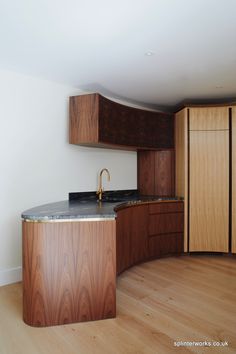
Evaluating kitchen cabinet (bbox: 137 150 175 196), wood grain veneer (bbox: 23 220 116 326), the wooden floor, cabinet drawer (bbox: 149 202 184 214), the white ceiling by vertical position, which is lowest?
the wooden floor

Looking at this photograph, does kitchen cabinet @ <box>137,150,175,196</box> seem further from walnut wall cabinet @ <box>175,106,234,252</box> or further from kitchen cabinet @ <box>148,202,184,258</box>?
kitchen cabinet @ <box>148,202,184,258</box>

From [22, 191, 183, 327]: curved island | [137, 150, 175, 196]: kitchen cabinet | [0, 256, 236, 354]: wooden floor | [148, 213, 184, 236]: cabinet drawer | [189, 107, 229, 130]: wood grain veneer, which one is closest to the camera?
[0, 256, 236, 354]: wooden floor

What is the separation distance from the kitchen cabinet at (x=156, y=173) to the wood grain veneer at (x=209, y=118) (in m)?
0.59

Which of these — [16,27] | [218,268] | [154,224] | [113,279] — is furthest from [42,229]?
[218,268]

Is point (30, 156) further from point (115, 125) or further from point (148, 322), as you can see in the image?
point (148, 322)

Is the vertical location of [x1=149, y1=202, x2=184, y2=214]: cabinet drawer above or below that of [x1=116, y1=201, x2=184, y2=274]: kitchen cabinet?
above

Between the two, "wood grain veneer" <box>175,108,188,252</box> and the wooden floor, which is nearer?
the wooden floor

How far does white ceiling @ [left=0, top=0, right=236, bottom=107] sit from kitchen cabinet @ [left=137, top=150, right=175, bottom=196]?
1.13 meters

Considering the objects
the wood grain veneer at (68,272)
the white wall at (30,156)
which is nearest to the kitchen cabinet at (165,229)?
the white wall at (30,156)

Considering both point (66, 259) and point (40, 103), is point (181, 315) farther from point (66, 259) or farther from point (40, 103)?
point (40, 103)

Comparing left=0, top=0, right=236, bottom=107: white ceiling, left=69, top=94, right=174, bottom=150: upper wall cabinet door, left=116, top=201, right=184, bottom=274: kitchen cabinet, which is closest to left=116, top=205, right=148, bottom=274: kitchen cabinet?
left=116, top=201, right=184, bottom=274: kitchen cabinet

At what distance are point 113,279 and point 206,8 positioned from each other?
2167 mm

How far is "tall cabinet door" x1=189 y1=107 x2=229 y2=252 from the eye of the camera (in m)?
3.66

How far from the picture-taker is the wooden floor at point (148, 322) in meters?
1.75
